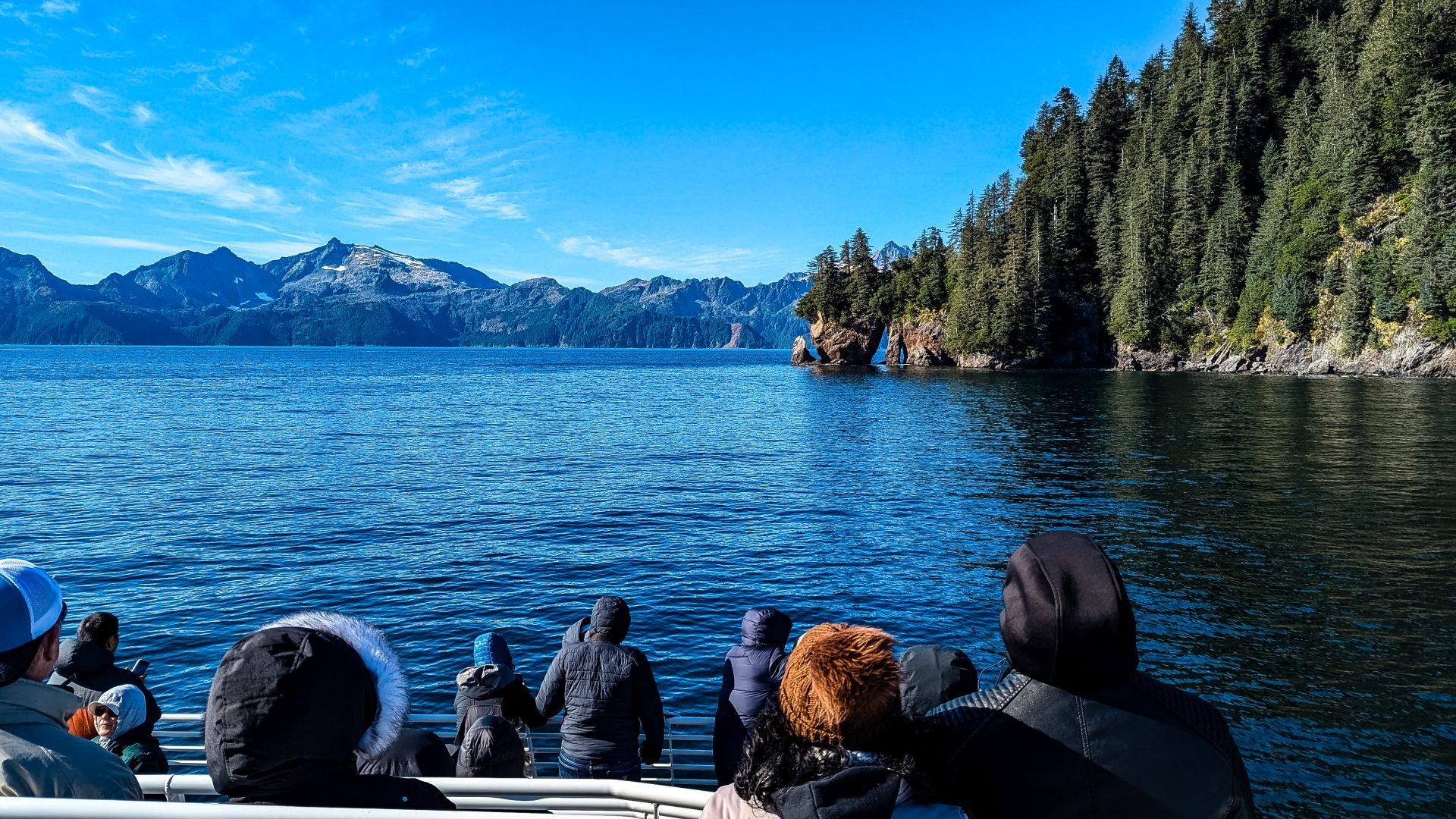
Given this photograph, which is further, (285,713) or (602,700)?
(602,700)

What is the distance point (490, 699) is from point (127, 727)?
285 cm

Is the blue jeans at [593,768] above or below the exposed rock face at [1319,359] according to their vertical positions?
below

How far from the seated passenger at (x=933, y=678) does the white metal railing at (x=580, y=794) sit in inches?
57.1

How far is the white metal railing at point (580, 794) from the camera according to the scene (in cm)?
365

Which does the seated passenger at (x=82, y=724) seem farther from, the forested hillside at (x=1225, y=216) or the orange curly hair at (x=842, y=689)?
the forested hillside at (x=1225, y=216)

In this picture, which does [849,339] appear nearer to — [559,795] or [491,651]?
[491,651]

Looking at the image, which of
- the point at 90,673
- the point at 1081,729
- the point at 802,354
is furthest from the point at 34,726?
the point at 802,354

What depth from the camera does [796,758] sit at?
2.50 m

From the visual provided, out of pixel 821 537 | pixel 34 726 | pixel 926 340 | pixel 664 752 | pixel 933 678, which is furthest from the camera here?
pixel 926 340

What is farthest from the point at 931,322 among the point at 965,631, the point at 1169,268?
the point at 965,631

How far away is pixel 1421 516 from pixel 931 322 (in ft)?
373

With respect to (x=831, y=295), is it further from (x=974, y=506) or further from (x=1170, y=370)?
(x=974, y=506)

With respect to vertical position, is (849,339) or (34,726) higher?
(849,339)

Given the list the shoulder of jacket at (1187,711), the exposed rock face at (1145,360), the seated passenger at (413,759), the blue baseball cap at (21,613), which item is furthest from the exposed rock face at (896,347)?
the blue baseball cap at (21,613)
